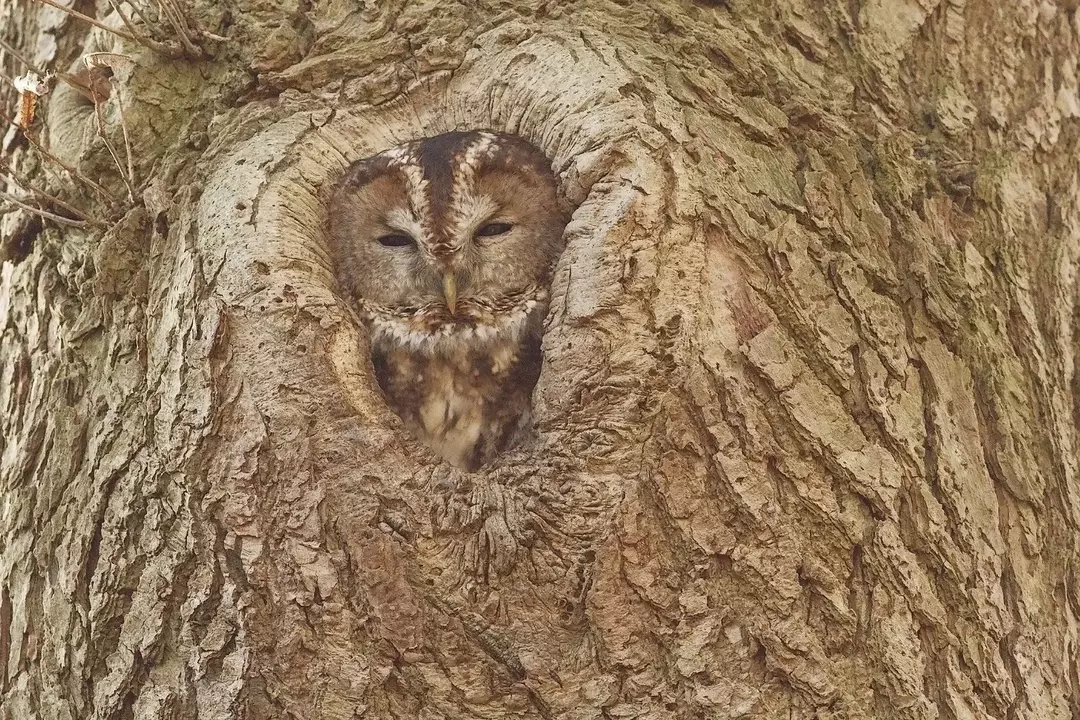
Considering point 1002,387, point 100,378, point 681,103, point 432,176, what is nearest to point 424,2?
point 432,176

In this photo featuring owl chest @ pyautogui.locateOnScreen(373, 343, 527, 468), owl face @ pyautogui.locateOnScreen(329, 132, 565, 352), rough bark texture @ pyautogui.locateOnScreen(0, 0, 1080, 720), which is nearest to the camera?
rough bark texture @ pyautogui.locateOnScreen(0, 0, 1080, 720)

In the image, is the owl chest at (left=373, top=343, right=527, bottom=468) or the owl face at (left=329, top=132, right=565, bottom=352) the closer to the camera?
the owl face at (left=329, top=132, right=565, bottom=352)

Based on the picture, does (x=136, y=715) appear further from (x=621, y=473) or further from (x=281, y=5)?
(x=281, y=5)

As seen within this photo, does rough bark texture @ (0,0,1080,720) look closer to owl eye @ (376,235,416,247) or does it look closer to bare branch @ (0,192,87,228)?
bare branch @ (0,192,87,228)

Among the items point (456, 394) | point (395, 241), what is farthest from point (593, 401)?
point (395, 241)

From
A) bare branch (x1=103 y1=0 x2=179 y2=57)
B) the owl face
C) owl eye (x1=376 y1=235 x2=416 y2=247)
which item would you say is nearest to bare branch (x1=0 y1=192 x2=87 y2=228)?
bare branch (x1=103 y1=0 x2=179 y2=57)

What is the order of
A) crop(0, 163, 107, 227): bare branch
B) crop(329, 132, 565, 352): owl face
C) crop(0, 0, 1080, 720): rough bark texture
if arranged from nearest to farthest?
crop(0, 0, 1080, 720): rough bark texture, crop(0, 163, 107, 227): bare branch, crop(329, 132, 565, 352): owl face

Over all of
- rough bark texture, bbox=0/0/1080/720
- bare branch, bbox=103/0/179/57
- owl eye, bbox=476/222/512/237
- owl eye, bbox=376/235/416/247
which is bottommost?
rough bark texture, bbox=0/0/1080/720

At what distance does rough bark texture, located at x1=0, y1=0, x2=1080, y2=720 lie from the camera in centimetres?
143

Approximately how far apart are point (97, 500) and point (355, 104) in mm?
795

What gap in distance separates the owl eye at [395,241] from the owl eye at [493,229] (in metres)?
0.14

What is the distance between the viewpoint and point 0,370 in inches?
72.8

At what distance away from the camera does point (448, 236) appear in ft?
6.42

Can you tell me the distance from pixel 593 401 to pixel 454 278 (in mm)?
683
